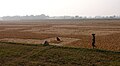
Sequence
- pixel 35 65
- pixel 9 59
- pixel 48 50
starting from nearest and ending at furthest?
1. pixel 35 65
2. pixel 9 59
3. pixel 48 50

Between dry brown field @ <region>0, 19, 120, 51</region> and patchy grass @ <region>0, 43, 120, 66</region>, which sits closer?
patchy grass @ <region>0, 43, 120, 66</region>

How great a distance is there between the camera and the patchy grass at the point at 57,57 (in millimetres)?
10805

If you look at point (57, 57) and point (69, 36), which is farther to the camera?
point (69, 36)

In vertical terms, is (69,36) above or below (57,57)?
below

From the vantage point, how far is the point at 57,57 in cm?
1211

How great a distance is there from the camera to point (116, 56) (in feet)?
39.5

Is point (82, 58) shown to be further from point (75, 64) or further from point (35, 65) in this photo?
point (35, 65)

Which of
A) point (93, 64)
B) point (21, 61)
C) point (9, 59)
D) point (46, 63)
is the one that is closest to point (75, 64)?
point (93, 64)

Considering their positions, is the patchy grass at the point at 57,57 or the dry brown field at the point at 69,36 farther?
the dry brown field at the point at 69,36

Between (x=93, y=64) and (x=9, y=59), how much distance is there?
213 inches

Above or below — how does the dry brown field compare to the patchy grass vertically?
below

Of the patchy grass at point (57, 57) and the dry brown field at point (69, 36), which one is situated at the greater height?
the patchy grass at point (57, 57)

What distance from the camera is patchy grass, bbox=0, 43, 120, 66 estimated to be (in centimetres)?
A: 1080

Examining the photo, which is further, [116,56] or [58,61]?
[116,56]
